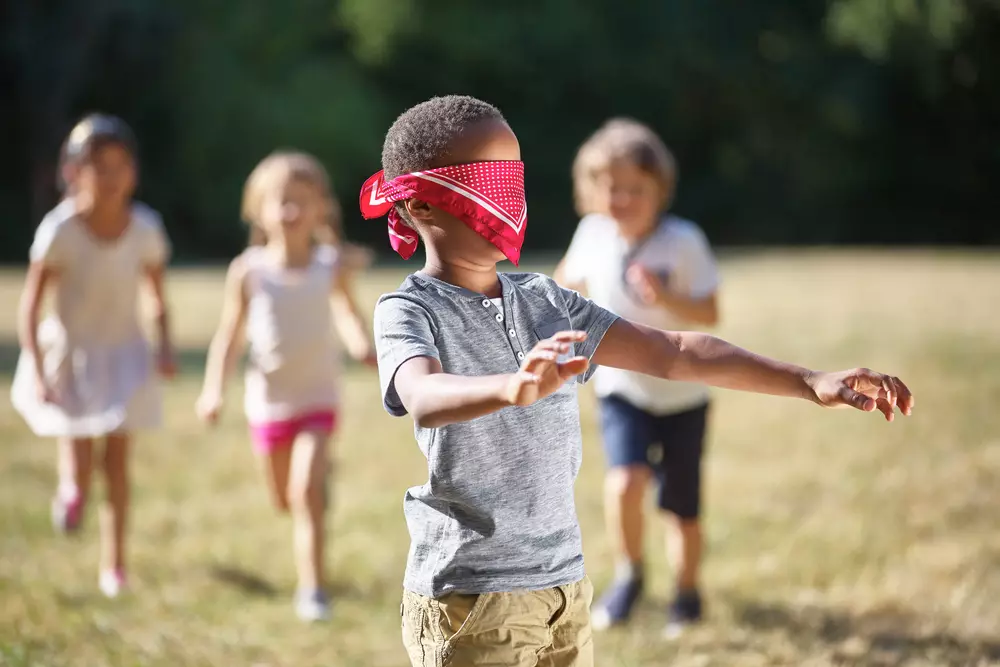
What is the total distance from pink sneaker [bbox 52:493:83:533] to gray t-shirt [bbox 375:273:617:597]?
3.54 meters

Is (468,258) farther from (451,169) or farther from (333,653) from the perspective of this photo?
(333,653)

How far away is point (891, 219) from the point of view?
30703 mm

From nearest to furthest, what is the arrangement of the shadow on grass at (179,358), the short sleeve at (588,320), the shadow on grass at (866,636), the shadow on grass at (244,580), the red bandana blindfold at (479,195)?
1. the red bandana blindfold at (479,195)
2. the short sleeve at (588,320)
3. the shadow on grass at (866,636)
4. the shadow on grass at (244,580)
5. the shadow on grass at (179,358)

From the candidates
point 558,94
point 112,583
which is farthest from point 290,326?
point 558,94

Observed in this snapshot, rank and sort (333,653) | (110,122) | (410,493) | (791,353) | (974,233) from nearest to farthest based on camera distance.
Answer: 1. (410,493)
2. (333,653)
3. (110,122)
4. (791,353)
5. (974,233)

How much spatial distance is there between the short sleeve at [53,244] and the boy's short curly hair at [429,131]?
3089 mm

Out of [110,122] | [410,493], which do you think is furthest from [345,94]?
[410,493]

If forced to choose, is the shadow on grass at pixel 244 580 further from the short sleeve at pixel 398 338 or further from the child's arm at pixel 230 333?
the short sleeve at pixel 398 338

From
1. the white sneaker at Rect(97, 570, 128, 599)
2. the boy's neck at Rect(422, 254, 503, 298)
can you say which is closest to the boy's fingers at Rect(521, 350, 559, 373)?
the boy's neck at Rect(422, 254, 503, 298)

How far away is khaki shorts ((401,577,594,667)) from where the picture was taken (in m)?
2.45

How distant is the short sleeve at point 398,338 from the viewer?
7.55 ft

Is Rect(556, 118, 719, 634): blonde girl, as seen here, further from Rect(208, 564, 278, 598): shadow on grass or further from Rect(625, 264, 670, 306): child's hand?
Rect(208, 564, 278, 598): shadow on grass

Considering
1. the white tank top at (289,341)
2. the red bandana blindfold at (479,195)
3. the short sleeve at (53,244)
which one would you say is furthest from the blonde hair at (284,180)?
the red bandana blindfold at (479,195)

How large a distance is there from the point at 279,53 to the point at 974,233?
18.2 m
